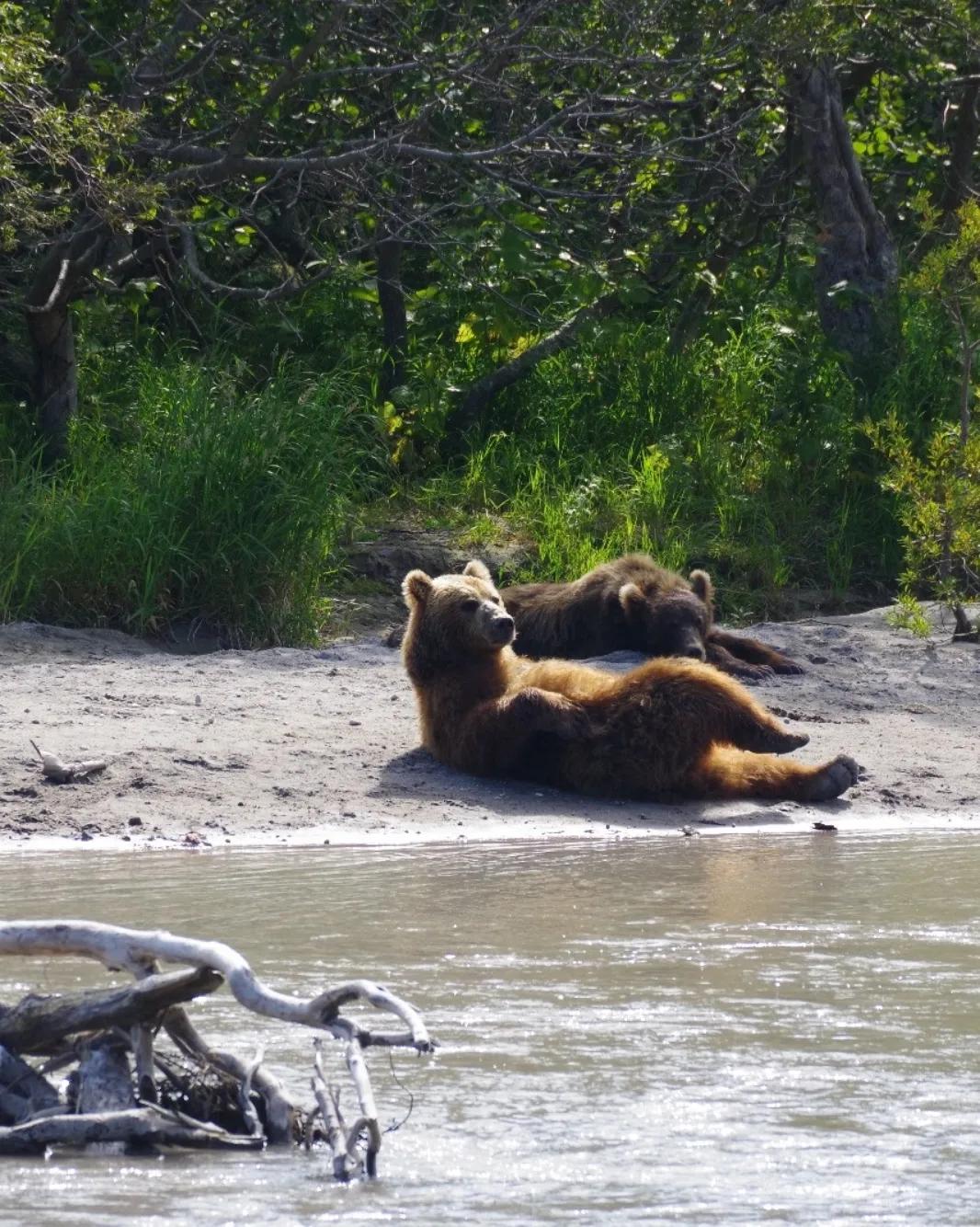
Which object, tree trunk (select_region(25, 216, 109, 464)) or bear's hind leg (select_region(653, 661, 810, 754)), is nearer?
bear's hind leg (select_region(653, 661, 810, 754))

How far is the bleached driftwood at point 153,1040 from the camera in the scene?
3236mm

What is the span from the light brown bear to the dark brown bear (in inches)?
86.6

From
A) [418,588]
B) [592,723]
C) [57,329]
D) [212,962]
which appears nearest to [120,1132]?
[212,962]

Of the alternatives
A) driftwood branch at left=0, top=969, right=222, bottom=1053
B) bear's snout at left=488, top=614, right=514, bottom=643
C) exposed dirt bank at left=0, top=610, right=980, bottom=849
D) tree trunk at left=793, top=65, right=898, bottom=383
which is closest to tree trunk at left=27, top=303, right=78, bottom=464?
exposed dirt bank at left=0, top=610, right=980, bottom=849

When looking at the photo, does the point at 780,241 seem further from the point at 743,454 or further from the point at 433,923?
the point at 433,923

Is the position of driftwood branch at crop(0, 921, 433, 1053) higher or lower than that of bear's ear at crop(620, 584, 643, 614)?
lower

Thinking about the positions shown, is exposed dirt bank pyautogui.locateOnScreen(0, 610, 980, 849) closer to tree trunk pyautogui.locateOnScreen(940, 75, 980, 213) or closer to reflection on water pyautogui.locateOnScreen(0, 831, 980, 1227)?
reflection on water pyautogui.locateOnScreen(0, 831, 980, 1227)

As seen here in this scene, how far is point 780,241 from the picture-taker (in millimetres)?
14367

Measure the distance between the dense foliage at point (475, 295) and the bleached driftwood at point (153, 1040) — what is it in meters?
6.53

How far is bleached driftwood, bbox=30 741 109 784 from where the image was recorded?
7.34m

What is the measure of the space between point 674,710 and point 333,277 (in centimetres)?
634

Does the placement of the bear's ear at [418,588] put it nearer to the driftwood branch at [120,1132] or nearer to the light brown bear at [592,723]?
the light brown bear at [592,723]

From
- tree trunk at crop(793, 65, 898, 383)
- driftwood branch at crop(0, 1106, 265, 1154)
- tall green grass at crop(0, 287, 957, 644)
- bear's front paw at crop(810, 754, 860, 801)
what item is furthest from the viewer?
tree trunk at crop(793, 65, 898, 383)

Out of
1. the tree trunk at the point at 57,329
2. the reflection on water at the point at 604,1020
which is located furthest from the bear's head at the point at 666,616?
the tree trunk at the point at 57,329
